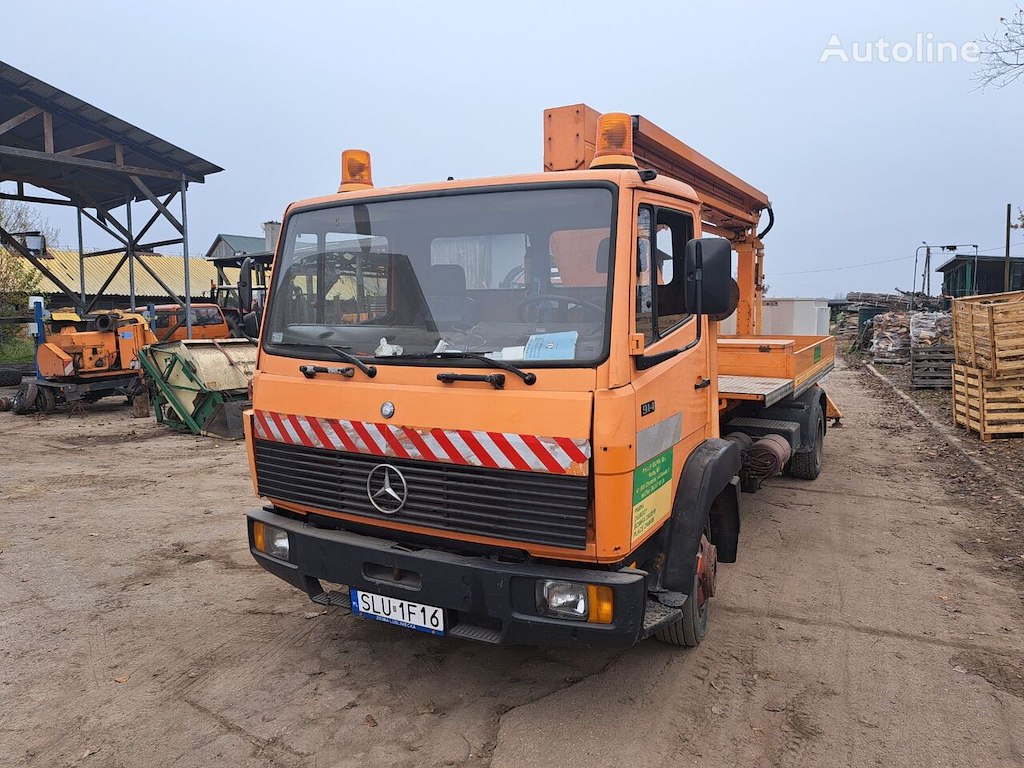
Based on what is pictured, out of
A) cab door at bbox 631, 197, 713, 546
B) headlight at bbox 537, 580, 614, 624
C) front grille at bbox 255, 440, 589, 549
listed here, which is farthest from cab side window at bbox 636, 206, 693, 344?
headlight at bbox 537, 580, 614, 624

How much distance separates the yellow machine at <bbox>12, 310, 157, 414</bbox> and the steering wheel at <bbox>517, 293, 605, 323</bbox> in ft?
40.1

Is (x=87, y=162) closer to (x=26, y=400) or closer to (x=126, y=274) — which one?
(x=26, y=400)

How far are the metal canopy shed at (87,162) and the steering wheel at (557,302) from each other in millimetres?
13113

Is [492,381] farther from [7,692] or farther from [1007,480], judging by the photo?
[1007,480]

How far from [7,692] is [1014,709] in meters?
4.77

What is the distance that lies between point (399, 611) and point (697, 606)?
1.54 m

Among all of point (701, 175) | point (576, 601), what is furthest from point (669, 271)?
point (701, 175)

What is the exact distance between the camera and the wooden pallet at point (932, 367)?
1317cm

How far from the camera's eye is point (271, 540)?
3.51 metres

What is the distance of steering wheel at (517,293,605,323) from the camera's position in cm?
288

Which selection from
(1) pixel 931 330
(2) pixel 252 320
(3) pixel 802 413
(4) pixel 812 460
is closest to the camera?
(2) pixel 252 320

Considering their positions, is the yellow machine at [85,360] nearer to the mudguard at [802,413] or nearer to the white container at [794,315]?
the white container at [794,315]

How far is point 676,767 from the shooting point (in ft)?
9.18

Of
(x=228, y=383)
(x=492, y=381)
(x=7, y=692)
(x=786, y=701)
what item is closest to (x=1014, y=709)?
(x=786, y=701)
